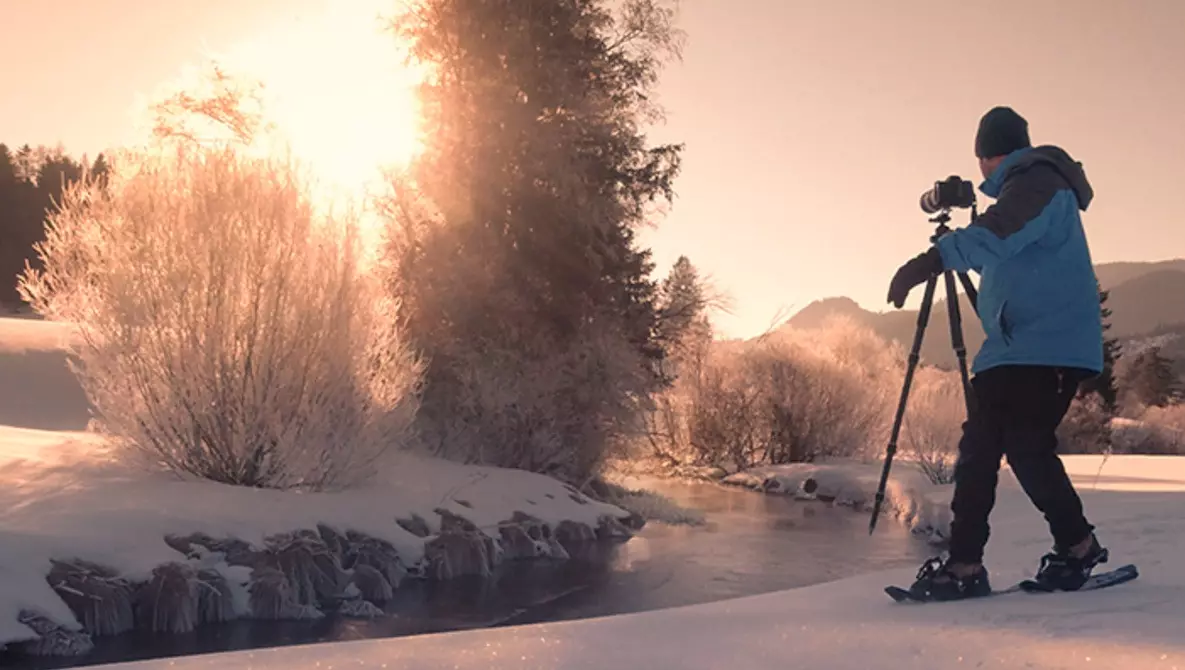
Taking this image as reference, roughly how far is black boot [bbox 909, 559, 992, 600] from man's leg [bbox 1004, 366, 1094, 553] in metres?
0.34

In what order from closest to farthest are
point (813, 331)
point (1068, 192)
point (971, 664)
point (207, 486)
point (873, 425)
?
point (971, 664), point (1068, 192), point (207, 486), point (873, 425), point (813, 331)

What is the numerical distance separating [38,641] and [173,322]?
3.16m

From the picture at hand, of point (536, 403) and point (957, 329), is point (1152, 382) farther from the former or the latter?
point (957, 329)

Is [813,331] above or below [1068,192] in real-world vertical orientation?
above

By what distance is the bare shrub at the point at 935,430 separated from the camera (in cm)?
1877

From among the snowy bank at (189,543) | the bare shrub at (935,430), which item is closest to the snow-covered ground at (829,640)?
the snowy bank at (189,543)

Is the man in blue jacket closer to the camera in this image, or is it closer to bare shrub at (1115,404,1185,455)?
the camera

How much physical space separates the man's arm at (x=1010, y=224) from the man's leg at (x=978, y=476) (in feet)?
1.59

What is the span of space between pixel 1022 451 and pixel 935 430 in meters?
17.5

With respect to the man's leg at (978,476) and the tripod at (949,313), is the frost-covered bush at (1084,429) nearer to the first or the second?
the tripod at (949,313)

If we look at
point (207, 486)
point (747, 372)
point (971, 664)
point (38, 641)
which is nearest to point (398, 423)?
point (207, 486)

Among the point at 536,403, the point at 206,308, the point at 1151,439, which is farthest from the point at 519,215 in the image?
the point at 1151,439

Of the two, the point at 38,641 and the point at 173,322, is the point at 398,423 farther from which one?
the point at 38,641

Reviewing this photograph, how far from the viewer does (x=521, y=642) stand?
112 inches
